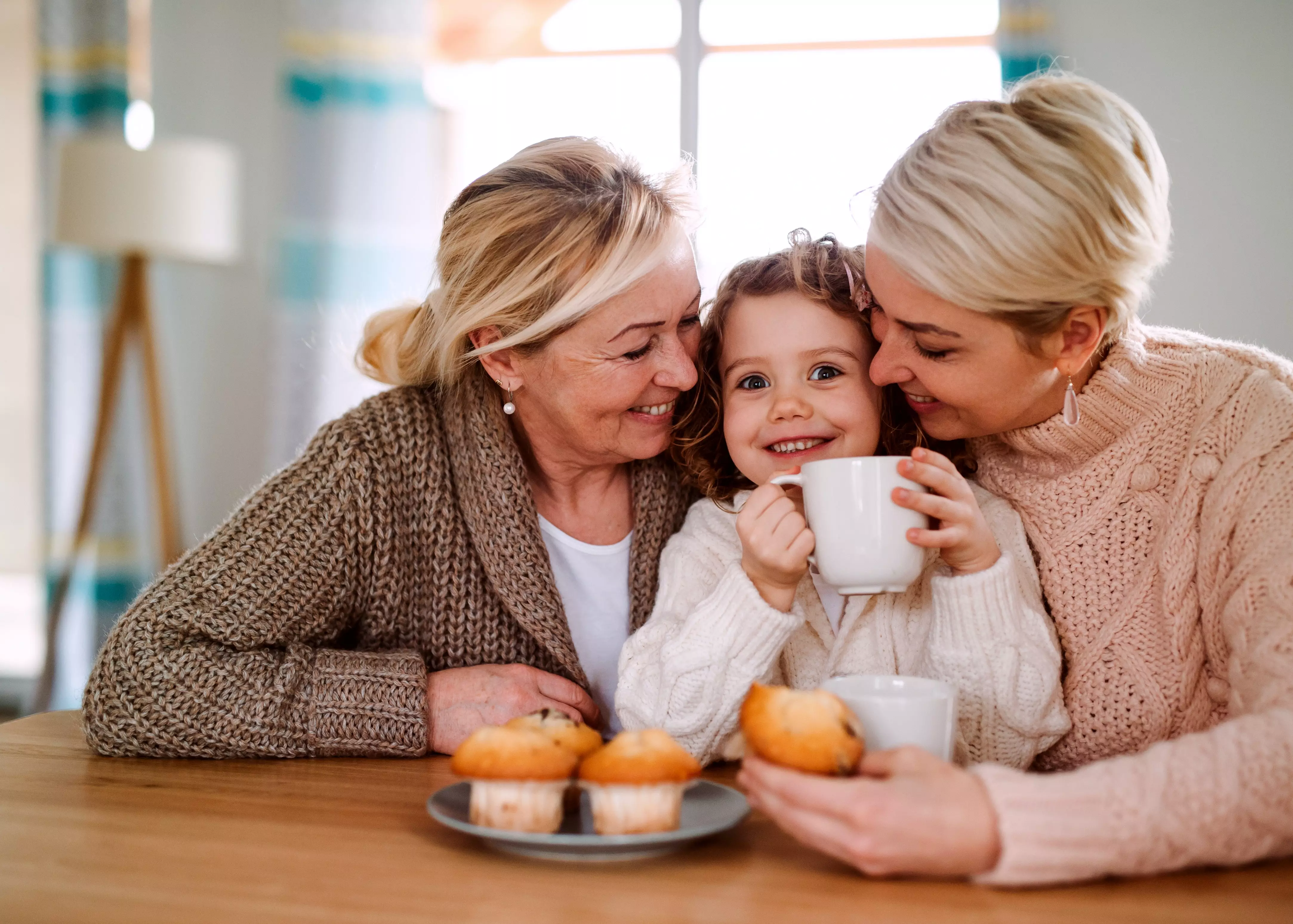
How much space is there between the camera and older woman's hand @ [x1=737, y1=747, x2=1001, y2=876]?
0.74m

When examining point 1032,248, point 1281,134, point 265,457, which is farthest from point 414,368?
point 1281,134

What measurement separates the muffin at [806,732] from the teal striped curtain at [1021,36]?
2572 mm

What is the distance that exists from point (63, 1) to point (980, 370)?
3.29m

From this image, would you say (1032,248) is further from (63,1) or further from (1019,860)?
(63,1)

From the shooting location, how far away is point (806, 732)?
80 cm

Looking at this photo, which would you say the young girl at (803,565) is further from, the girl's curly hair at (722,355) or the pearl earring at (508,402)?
the pearl earring at (508,402)

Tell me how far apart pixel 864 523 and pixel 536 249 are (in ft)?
1.82

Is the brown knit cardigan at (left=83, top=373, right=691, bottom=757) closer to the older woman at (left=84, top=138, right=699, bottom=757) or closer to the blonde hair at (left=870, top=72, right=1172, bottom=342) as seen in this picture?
the older woman at (left=84, top=138, right=699, bottom=757)

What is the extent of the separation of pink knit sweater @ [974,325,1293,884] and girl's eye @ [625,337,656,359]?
41cm

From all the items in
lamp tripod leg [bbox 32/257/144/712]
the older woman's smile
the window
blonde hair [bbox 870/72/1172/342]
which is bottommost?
lamp tripod leg [bbox 32/257/144/712]

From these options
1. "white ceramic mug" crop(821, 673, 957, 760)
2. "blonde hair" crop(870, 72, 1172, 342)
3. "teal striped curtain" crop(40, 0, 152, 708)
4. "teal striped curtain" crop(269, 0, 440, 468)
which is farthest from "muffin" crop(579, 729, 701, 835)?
"teal striped curtain" crop(40, 0, 152, 708)

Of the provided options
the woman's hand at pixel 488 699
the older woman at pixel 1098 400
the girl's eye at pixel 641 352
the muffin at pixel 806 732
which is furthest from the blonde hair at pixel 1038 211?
the woman's hand at pixel 488 699

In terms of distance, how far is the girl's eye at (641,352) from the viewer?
52.7 inches

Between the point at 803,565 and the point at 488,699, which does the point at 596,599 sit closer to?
the point at 488,699
